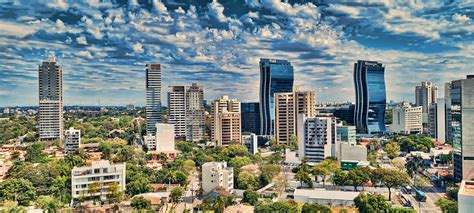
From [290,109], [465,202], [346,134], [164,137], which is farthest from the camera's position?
[290,109]

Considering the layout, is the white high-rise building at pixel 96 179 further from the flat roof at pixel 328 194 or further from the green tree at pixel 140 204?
the flat roof at pixel 328 194

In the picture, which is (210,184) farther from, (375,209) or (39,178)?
(39,178)

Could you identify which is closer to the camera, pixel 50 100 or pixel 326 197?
pixel 326 197

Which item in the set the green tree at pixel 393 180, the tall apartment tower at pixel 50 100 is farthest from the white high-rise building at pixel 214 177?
the tall apartment tower at pixel 50 100

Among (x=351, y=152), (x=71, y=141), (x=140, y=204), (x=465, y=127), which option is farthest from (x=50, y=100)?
(x=465, y=127)

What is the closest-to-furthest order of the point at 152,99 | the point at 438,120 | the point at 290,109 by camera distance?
1. the point at 290,109
2. the point at 438,120
3. the point at 152,99

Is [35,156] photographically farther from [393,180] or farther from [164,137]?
[393,180]

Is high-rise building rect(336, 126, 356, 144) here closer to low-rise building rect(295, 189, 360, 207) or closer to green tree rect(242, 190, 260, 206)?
low-rise building rect(295, 189, 360, 207)
